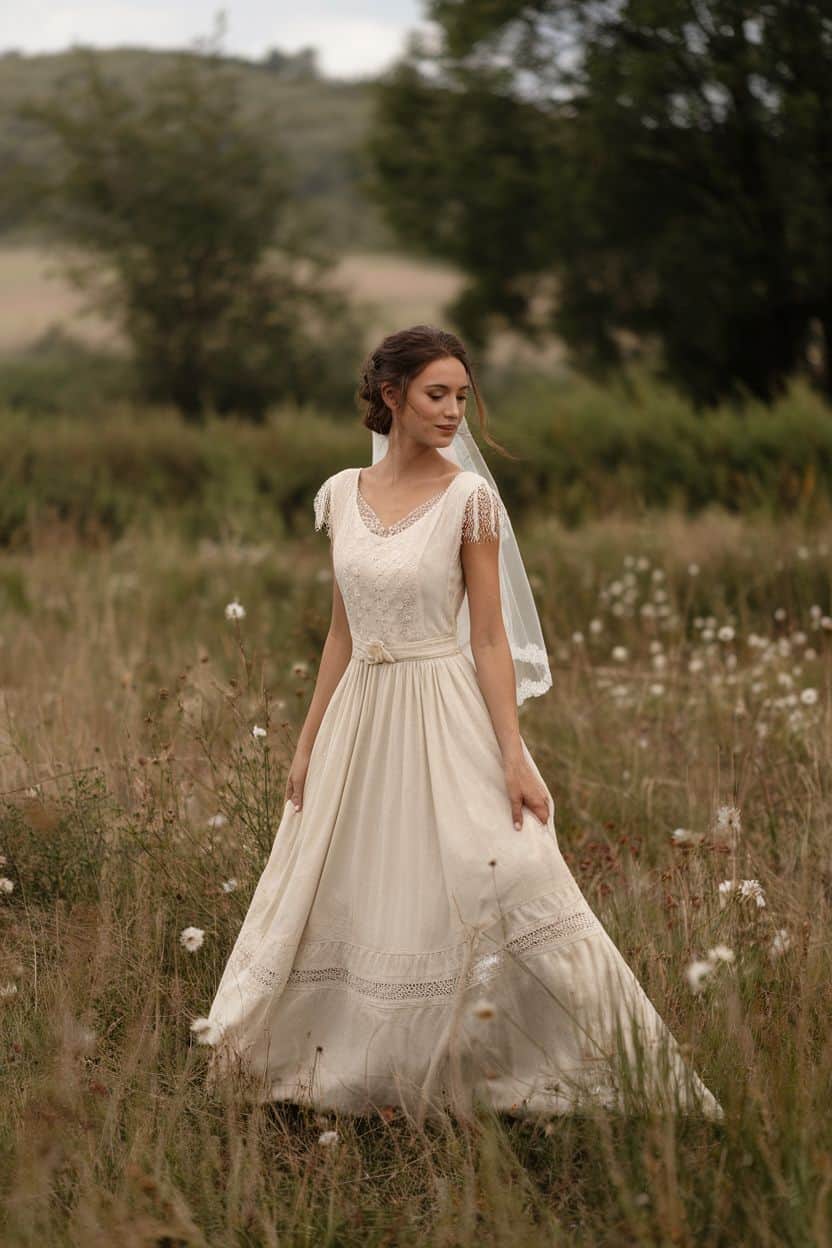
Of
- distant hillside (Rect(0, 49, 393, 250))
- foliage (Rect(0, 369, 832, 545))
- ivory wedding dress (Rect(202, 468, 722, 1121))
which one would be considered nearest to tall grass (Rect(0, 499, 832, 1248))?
ivory wedding dress (Rect(202, 468, 722, 1121))

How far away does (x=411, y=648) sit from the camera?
3264mm

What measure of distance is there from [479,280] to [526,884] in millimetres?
19225

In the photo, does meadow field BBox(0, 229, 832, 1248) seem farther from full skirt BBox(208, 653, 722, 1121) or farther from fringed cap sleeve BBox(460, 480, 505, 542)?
fringed cap sleeve BBox(460, 480, 505, 542)

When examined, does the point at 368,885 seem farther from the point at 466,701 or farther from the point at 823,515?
the point at 823,515

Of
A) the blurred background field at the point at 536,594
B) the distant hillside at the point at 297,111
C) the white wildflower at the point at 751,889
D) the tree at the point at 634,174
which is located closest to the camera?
the blurred background field at the point at 536,594

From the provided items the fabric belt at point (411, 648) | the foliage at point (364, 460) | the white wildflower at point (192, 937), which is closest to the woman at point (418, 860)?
the fabric belt at point (411, 648)

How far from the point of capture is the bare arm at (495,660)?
312cm

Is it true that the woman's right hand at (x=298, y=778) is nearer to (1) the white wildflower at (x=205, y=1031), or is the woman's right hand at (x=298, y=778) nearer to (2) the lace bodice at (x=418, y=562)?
(2) the lace bodice at (x=418, y=562)

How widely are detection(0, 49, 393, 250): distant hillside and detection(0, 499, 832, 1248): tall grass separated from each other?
171 ft

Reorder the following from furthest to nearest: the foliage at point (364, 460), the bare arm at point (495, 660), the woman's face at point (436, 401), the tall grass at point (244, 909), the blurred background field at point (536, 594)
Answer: the foliage at point (364, 460), the woman's face at point (436, 401), the bare arm at point (495, 660), the blurred background field at point (536, 594), the tall grass at point (244, 909)

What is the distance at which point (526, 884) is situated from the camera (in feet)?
9.94

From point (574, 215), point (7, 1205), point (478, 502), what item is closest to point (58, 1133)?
point (7, 1205)

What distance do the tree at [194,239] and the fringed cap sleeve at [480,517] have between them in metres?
23.6

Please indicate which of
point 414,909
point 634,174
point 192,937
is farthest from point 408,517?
point 634,174
